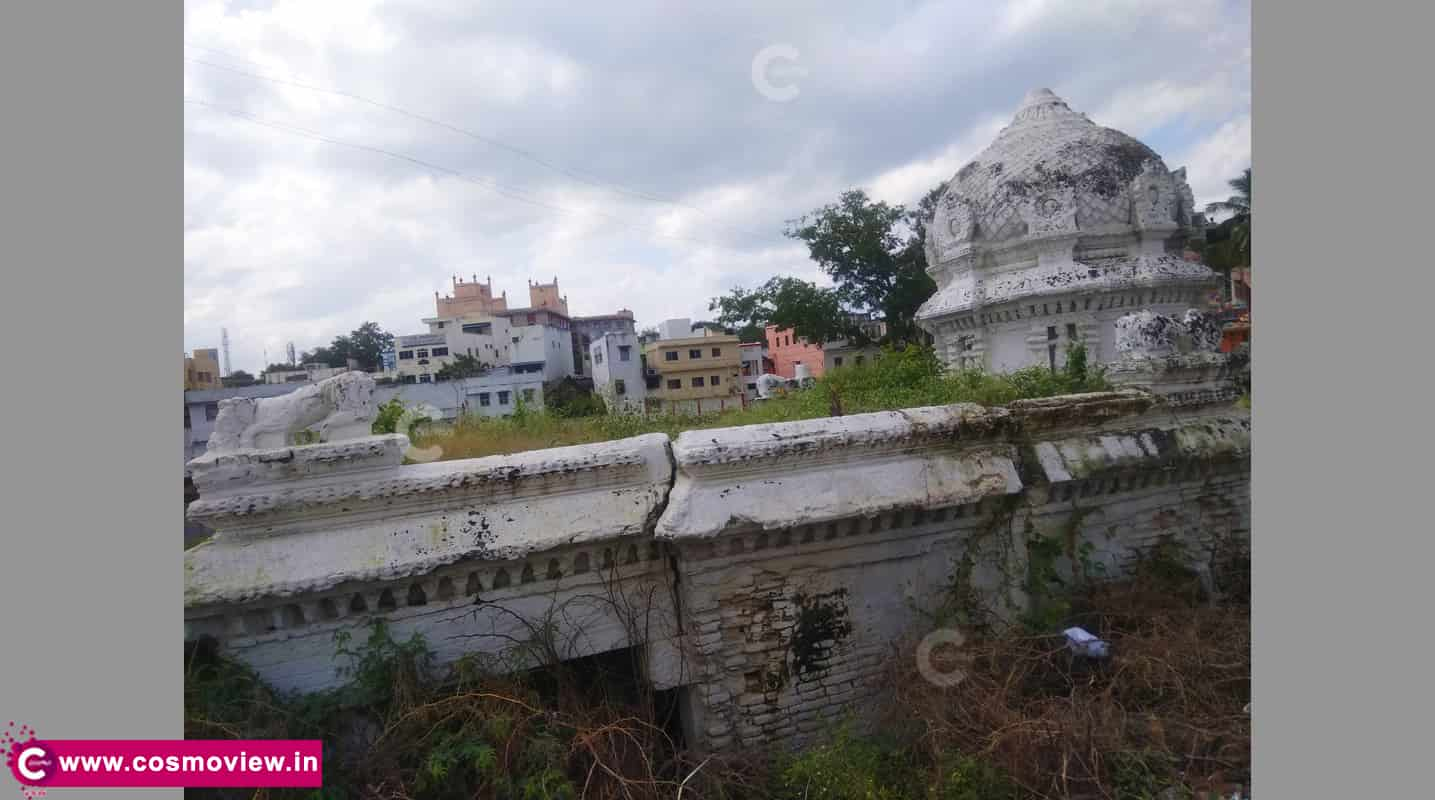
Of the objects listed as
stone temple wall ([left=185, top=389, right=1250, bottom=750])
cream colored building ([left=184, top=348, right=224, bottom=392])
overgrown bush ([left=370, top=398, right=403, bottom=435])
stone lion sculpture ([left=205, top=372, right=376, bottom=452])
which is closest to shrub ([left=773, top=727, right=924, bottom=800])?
stone temple wall ([left=185, top=389, right=1250, bottom=750])

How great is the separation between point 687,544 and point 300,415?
1857 millimetres

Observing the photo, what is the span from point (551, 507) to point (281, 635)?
1259mm

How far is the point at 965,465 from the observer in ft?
12.4

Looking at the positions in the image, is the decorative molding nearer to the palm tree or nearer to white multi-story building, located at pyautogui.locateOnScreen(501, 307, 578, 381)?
the palm tree

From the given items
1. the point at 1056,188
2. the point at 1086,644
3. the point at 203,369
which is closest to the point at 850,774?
the point at 1086,644

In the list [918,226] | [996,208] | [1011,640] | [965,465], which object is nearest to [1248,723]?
[1011,640]

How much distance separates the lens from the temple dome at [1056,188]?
7922 mm

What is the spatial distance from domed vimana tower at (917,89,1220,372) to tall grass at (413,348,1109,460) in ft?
5.08

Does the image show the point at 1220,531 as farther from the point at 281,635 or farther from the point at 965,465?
the point at 281,635

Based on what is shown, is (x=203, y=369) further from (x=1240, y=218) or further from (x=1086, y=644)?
(x=1240, y=218)

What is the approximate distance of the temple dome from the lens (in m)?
7.92

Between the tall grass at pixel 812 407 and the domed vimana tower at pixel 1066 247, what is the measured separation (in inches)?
61.0
